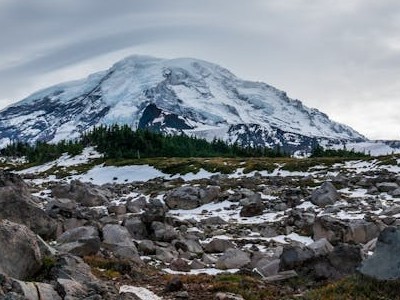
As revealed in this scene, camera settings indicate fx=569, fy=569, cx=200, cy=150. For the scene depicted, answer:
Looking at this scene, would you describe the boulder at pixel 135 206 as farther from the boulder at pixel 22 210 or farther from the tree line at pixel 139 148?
the tree line at pixel 139 148

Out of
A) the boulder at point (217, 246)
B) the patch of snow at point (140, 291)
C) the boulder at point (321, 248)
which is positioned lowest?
the boulder at point (217, 246)

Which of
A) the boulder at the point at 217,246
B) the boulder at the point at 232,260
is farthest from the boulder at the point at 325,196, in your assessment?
the boulder at the point at 232,260

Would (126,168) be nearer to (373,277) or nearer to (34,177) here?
(34,177)

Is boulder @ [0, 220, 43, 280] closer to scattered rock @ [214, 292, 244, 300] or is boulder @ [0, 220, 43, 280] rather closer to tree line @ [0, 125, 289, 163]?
scattered rock @ [214, 292, 244, 300]

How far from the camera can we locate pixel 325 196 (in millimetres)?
49156

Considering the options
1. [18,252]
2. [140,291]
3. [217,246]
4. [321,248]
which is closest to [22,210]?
[217,246]

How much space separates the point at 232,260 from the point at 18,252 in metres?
12.7

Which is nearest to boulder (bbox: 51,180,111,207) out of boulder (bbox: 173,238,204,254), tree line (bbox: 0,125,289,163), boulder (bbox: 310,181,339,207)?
boulder (bbox: 310,181,339,207)


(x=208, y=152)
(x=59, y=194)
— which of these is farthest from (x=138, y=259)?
(x=208, y=152)

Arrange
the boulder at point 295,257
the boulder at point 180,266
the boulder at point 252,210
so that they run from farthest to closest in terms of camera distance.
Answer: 1. the boulder at point 252,210
2. the boulder at point 180,266
3. the boulder at point 295,257

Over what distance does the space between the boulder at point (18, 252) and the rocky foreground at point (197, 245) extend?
0.09 feet

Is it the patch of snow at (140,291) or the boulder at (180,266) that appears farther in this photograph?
the boulder at (180,266)

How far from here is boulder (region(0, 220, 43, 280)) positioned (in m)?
15.4

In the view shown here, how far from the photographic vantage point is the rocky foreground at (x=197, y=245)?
1600cm
